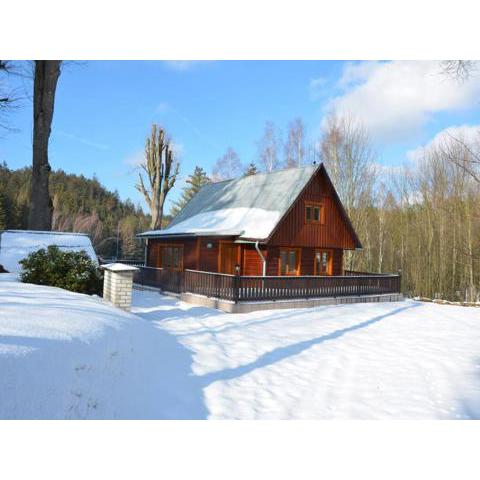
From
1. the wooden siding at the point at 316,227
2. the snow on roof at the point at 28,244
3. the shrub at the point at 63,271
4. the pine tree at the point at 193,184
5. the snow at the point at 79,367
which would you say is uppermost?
the pine tree at the point at 193,184

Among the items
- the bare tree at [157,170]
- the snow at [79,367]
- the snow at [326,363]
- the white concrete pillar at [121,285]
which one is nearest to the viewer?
the snow at [79,367]

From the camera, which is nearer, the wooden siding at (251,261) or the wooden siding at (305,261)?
the wooden siding at (251,261)

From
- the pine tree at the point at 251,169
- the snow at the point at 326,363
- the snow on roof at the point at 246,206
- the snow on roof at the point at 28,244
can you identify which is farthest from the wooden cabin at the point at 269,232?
the pine tree at the point at 251,169

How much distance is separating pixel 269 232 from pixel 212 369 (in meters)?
9.36

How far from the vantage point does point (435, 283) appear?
2836 cm

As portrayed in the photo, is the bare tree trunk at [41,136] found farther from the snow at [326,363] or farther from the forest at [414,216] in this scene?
the forest at [414,216]

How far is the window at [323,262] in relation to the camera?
61.0 ft

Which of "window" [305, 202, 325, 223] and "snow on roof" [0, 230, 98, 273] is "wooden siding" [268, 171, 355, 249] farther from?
"snow on roof" [0, 230, 98, 273]

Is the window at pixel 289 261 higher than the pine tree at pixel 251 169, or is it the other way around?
the pine tree at pixel 251 169

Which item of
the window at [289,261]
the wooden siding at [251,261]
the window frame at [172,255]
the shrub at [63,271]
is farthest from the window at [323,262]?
the shrub at [63,271]

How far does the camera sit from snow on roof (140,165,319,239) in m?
16.3

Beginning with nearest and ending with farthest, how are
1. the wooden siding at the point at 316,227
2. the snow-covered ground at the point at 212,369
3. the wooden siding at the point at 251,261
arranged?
the snow-covered ground at the point at 212,369 → the wooden siding at the point at 251,261 → the wooden siding at the point at 316,227

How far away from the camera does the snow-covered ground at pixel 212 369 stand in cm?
432

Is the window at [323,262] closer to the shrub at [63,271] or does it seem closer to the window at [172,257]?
the window at [172,257]
